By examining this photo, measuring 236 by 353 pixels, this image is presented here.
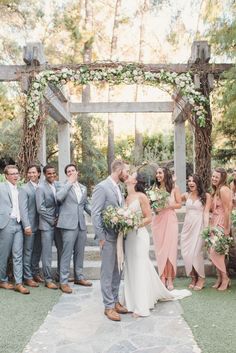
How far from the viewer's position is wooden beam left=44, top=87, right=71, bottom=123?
822 centimetres

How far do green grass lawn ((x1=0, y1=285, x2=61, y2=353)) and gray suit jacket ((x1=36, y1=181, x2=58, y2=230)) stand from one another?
36.9 inches

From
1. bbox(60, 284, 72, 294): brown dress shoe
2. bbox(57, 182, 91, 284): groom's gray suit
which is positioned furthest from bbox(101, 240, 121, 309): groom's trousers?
bbox(57, 182, 91, 284): groom's gray suit

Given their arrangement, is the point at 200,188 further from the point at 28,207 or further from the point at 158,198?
the point at 28,207

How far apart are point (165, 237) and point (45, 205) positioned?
1.81m

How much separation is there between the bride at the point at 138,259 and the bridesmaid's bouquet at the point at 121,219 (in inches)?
8.0

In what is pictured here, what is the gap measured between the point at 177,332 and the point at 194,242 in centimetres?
198

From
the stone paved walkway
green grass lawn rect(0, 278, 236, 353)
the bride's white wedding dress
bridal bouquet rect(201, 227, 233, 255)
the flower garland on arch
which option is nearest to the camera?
the stone paved walkway

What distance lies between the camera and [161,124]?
82.5ft

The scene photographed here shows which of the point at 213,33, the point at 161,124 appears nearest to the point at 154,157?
the point at 161,124

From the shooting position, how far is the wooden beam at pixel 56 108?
27.0 feet

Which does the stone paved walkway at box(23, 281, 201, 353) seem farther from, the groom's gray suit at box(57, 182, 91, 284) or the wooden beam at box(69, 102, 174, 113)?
the wooden beam at box(69, 102, 174, 113)

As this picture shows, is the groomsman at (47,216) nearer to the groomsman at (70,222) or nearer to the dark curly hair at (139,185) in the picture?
the groomsman at (70,222)

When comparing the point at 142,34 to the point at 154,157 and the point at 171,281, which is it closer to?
the point at 154,157

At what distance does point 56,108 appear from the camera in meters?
9.28
